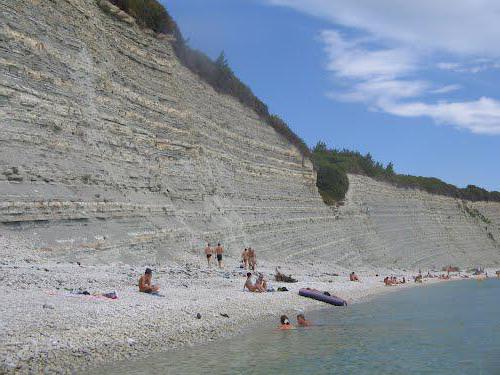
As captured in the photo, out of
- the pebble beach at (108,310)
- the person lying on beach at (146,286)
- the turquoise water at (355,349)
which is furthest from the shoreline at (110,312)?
the turquoise water at (355,349)

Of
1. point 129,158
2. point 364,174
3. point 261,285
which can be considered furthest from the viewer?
point 364,174

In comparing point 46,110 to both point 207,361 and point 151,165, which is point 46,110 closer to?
point 151,165

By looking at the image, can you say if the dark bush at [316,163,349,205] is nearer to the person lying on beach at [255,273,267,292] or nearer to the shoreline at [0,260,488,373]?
the person lying on beach at [255,273,267,292]

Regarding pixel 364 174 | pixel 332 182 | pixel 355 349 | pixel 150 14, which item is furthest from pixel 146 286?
pixel 364 174

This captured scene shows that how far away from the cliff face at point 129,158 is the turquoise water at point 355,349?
625cm

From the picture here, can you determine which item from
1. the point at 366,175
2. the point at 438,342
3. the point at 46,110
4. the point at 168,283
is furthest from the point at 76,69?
the point at 366,175

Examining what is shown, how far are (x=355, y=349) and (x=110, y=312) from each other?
539 cm

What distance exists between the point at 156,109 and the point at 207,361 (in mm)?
15901

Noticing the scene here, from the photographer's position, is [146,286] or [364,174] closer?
[146,286]

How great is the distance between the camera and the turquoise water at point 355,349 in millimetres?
10320

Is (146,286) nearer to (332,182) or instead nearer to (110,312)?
(110,312)

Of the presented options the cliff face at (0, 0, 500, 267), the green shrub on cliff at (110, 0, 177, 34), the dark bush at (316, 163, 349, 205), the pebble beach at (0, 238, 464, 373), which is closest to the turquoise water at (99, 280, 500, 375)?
the pebble beach at (0, 238, 464, 373)

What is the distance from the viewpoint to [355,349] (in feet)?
41.5

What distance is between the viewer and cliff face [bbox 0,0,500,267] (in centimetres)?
1653
